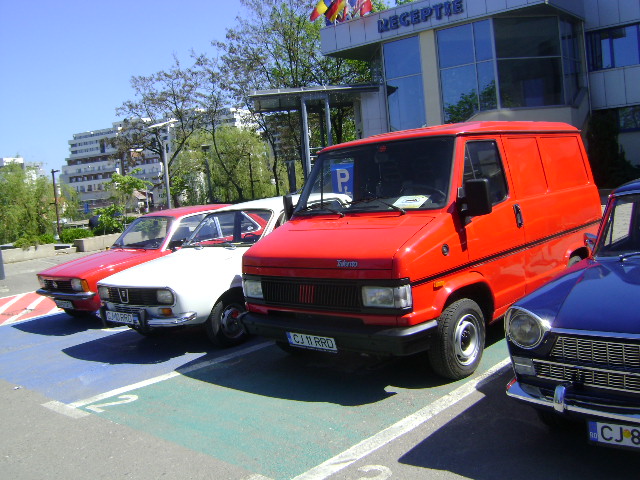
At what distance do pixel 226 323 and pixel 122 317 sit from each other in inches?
52.5

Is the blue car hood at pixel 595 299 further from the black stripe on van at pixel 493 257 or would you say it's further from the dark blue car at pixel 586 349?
the black stripe on van at pixel 493 257

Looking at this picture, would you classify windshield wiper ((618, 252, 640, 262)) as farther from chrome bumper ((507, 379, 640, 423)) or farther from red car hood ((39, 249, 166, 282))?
red car hood ((39, 249, 166, 282))

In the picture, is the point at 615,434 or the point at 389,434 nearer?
→ the point at 615,434

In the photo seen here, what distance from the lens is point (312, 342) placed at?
5320 mm

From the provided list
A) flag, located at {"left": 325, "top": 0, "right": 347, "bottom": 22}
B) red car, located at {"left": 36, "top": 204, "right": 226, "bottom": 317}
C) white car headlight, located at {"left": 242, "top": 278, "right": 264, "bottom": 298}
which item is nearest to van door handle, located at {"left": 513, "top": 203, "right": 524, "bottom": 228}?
white car headlight, located at {"left": 242, "top": 278, "right": 264, "bottom": 298}

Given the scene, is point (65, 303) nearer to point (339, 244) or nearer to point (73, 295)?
point (73, 295)

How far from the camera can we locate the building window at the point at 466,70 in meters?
21.4

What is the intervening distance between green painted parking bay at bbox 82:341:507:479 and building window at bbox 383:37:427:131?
18464 millimetres

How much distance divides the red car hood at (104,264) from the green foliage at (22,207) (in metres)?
25.2

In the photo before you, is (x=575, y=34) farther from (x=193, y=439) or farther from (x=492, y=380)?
(x=193, y=439)

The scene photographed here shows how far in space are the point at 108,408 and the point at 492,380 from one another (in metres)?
3.70

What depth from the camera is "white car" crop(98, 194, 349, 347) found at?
693cm

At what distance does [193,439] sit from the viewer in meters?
4.71

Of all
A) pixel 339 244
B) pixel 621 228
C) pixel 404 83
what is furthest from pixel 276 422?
pixel 404 83
